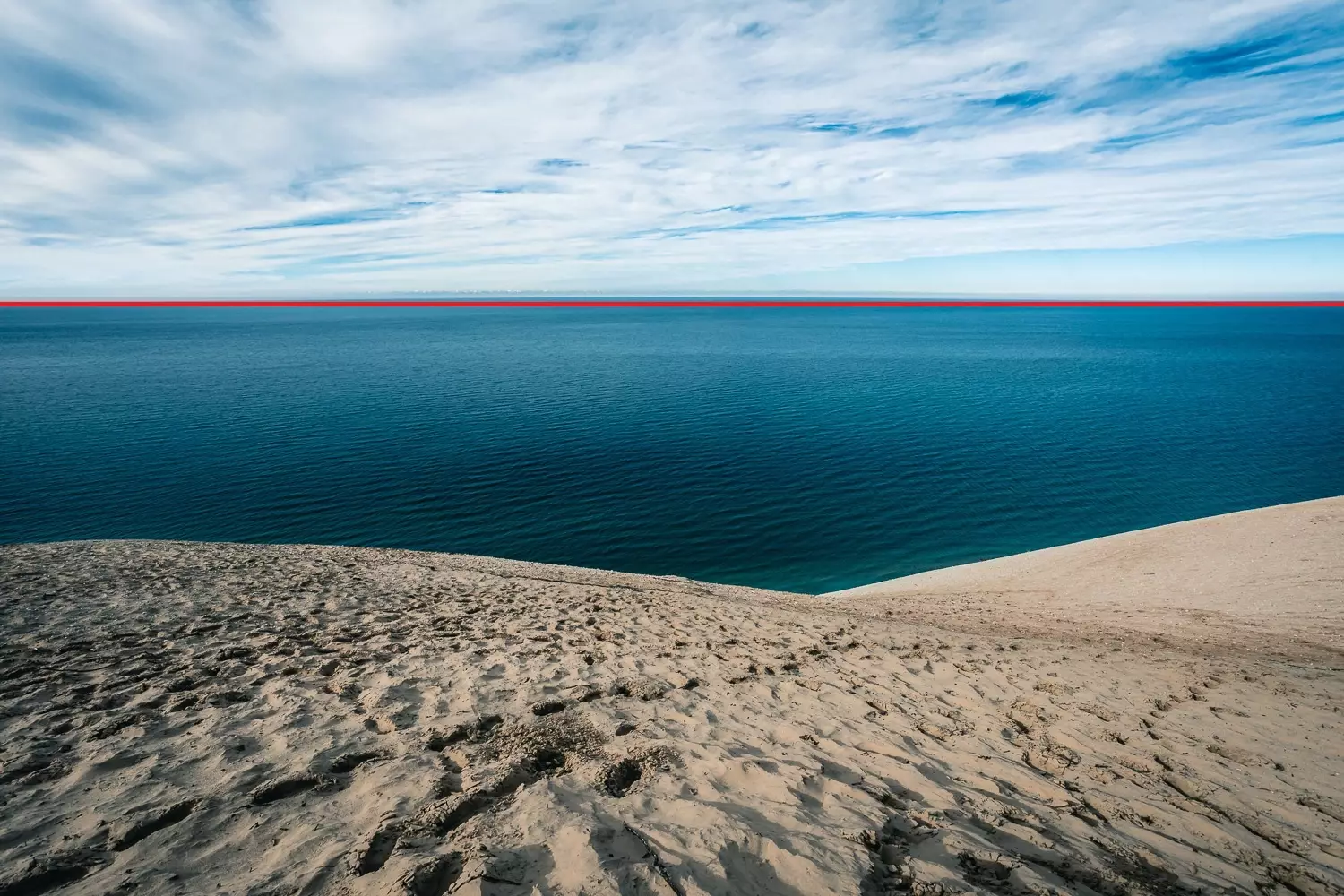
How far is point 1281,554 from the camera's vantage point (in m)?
19.6

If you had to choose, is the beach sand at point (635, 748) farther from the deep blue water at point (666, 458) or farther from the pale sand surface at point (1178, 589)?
the deep blue water at point (666, 458)

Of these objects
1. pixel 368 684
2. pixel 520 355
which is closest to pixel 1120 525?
pixel 368 684

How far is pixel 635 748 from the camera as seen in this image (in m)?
6.50

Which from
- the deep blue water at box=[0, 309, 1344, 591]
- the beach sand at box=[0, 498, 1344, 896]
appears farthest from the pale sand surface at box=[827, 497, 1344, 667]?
the deep blue water at box=[0, 309, 1344, 591]

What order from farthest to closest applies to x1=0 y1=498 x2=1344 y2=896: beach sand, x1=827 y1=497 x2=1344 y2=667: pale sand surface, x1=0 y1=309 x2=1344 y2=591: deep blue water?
x1=0 y1=309 x2=1344 y2=591: deep blue water < x1=827 y1=497 x2=1344 y2=667: pale sand surface < x1=0 y1=498 x2=1344 y2=896: beach sand

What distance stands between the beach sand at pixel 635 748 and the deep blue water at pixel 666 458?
14718 millimetres

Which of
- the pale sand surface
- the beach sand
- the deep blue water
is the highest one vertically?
the beach sand

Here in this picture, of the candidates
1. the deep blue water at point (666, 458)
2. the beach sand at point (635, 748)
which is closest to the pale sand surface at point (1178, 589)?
the beach sand at point (635, 748)

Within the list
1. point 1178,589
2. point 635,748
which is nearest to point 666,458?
point 1178,589

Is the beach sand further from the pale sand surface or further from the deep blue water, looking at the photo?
the deep blue water

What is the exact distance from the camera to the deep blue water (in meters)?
29.1

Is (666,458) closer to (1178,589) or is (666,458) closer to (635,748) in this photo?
(1178,589)

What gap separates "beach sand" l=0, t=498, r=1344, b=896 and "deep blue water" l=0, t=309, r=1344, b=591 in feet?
48.3

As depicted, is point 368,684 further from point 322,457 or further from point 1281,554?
point 322,457
